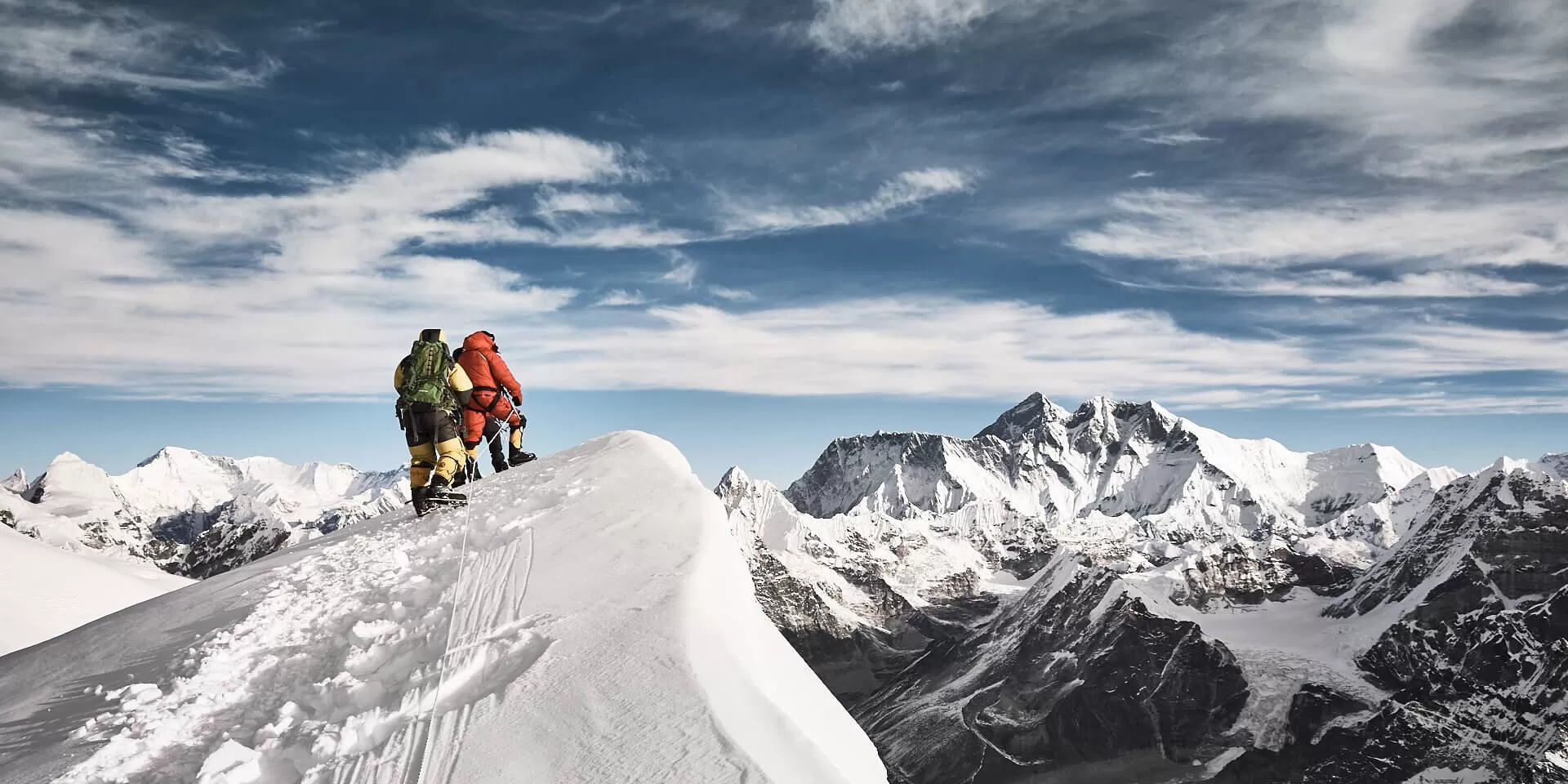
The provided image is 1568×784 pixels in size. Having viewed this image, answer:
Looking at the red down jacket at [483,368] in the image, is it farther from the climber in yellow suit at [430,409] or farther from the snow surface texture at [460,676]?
the snow surface texture at [460,676]

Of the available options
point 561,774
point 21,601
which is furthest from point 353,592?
point 21,601

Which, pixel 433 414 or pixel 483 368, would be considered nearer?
pixel 433 414

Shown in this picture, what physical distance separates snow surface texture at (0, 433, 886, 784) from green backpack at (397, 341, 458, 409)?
4.12 metres

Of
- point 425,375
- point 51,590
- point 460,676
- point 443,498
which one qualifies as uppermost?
point 425,375

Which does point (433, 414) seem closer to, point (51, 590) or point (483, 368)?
point (483, 368)

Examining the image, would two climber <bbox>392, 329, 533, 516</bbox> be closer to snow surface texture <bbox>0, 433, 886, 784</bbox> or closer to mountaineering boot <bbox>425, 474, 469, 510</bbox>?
mountaineering boot <bbox>425, 474, 469, 510</bbox>

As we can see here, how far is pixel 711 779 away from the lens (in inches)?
229

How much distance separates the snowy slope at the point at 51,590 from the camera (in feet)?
79.3

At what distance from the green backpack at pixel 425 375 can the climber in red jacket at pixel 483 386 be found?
2948mm

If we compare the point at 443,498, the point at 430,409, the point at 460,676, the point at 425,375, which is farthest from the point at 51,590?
the point at 460,676

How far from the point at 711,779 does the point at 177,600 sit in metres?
9.83

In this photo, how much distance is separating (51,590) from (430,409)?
20.7 metres

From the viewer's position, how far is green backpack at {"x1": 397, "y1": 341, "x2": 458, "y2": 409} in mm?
15898

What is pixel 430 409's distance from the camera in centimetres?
1612
